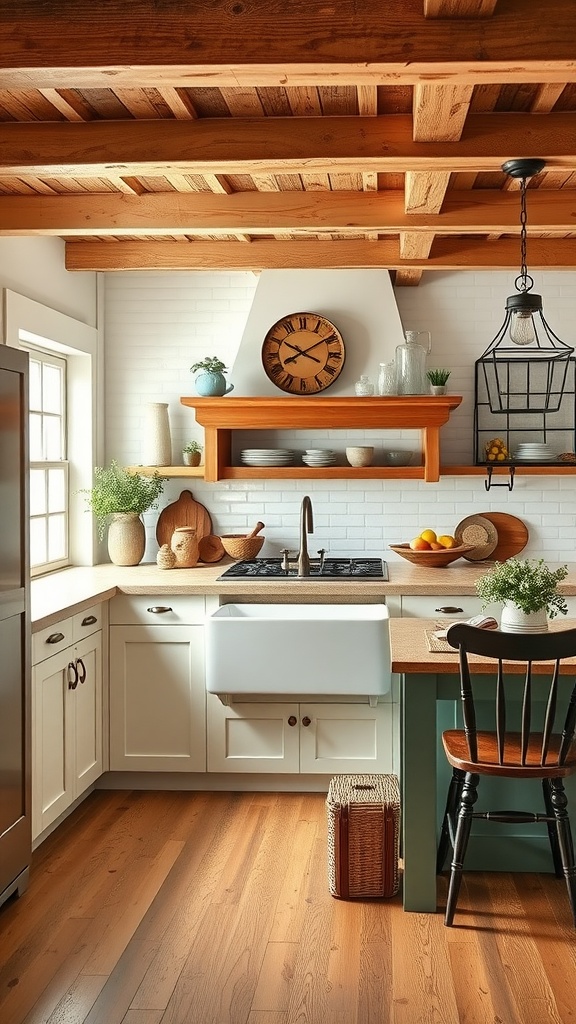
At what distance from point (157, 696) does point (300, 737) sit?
2.27 feet

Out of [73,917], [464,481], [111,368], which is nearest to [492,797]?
[73,917]

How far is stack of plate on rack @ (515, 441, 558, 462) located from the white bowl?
2.55ft

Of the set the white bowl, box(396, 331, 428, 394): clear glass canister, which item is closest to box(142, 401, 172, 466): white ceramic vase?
the white bowl

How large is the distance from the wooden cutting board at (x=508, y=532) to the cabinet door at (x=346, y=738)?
1.33 metres

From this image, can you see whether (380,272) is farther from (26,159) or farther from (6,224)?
(26,159)

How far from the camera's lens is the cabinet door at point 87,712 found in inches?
169

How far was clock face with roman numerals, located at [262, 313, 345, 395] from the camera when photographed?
5281mm

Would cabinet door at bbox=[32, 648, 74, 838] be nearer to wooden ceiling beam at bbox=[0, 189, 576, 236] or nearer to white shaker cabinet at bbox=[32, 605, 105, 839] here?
white shaker cabinet at bbox=[32, 605, 105, 839]

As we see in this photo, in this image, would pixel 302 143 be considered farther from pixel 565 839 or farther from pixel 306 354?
pixel 565 839

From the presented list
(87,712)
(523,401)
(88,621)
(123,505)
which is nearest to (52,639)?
(88,621)

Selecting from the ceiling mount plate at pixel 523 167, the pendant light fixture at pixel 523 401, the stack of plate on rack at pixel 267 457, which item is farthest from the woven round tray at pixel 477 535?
the ceiling mount plate at pixel 523 167

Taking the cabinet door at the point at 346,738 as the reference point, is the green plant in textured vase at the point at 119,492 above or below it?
above

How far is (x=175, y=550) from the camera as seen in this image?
5219 millimetres

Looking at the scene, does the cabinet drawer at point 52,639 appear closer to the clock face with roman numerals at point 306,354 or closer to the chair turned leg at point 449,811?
the chair turned leg at point 449,811
